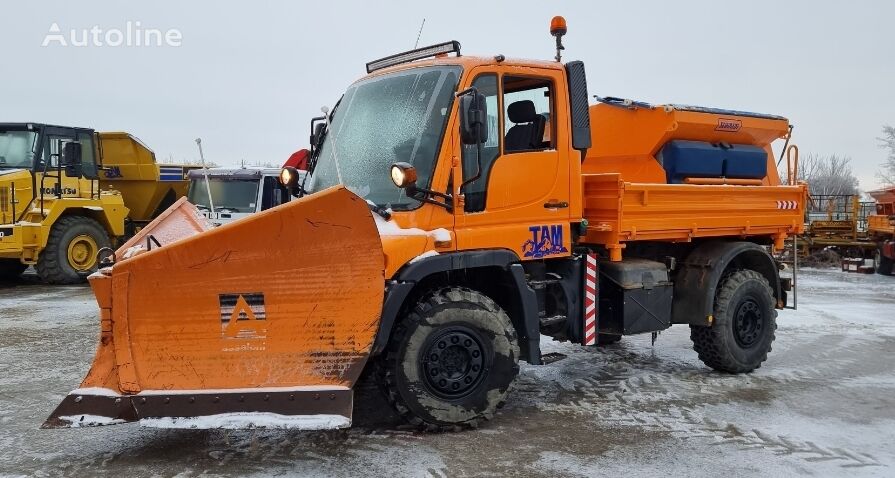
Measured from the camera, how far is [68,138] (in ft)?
42.8

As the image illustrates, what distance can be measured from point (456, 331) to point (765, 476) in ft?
6.60

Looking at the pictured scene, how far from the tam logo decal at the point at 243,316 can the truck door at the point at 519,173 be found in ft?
4.61

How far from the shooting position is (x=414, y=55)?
5312mm

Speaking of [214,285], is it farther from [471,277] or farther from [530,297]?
[530,297]

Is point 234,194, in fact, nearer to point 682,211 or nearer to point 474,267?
point 682,211

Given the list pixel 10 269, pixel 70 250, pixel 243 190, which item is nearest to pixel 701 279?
pixel 243 190

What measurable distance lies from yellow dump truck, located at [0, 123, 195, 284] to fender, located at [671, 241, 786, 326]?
10.9m

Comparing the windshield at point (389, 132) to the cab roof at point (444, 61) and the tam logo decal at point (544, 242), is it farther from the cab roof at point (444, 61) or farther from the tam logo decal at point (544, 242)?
the tam logo decal at point (544, 242)

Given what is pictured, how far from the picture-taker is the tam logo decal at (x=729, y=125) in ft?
21.5

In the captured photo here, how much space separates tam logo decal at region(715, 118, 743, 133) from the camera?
21.5ft

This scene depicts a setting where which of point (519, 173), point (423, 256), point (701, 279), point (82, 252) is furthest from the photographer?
point (82, 252)

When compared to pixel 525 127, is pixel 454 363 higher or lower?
lower

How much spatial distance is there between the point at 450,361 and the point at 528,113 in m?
1.92

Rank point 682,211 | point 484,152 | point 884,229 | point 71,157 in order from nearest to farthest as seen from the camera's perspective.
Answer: point 484,152 → point 682,211 → point 71,157 → point 884,229
